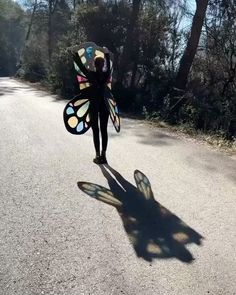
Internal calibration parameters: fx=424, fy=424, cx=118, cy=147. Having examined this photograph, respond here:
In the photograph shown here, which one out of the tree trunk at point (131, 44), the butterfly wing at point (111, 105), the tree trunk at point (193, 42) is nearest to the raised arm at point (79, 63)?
the butterfly wing at point (111, 105)

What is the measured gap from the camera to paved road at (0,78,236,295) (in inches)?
138

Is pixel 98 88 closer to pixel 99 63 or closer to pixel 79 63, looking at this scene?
pixel 99 63

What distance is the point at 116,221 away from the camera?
469 centimetres

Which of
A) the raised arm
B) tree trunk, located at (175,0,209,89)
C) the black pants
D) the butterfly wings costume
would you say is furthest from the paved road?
tree trunk, located at (175,0,209,89)

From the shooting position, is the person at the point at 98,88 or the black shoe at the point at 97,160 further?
the black shoe at the point at 97,160

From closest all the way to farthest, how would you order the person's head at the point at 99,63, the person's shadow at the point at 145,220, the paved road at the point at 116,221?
the paved road at the point at 116,221
the person's shadow at the point at 145,220
the person's head at the point at 99,63

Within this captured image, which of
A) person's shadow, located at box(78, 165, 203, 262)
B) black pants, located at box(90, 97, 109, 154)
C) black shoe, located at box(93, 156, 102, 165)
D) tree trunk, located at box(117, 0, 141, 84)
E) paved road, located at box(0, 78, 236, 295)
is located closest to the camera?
paved road, located at box(0, 78, 236, 295)

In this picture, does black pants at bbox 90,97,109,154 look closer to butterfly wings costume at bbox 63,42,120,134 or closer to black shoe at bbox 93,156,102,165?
butterfly wings costume at bbox 63,42,120,134

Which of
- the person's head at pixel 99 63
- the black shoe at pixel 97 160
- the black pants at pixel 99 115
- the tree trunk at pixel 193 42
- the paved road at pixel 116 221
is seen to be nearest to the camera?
the paved road at pixel 116 221

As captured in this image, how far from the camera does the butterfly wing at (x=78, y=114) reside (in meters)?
6.76

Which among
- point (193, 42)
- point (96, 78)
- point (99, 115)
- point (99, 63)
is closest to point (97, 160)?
point (99, 115)

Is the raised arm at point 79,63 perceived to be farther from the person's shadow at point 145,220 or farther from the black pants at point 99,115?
the person's shadow at point 145,220

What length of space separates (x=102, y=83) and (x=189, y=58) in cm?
780

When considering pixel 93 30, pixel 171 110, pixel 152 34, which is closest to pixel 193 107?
pixel 171 110
